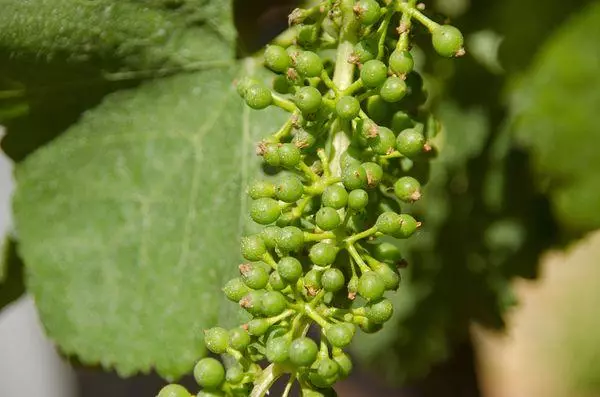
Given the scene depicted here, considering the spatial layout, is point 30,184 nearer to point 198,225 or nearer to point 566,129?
point 198,225

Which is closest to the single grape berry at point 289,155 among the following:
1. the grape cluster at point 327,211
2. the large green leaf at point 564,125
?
the grape cluster at point 327,211

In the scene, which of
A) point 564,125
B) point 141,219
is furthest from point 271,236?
point 564,125

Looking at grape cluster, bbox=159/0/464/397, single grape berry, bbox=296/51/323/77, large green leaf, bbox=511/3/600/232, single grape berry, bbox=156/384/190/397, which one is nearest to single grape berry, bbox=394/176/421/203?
grape cluster, bbox=159/0/464/397

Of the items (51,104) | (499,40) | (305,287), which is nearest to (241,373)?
(305,287)

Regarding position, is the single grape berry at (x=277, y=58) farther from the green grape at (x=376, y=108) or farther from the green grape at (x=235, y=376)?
the green grape at (x=235, y=376)

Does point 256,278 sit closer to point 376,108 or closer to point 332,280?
point 332,280

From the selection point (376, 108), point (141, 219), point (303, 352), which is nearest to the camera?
point (303, 352)

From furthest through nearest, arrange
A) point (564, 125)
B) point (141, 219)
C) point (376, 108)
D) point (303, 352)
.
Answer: point (564, 125) → point (141, 219) → point (376, 108) → point (303, 352)
